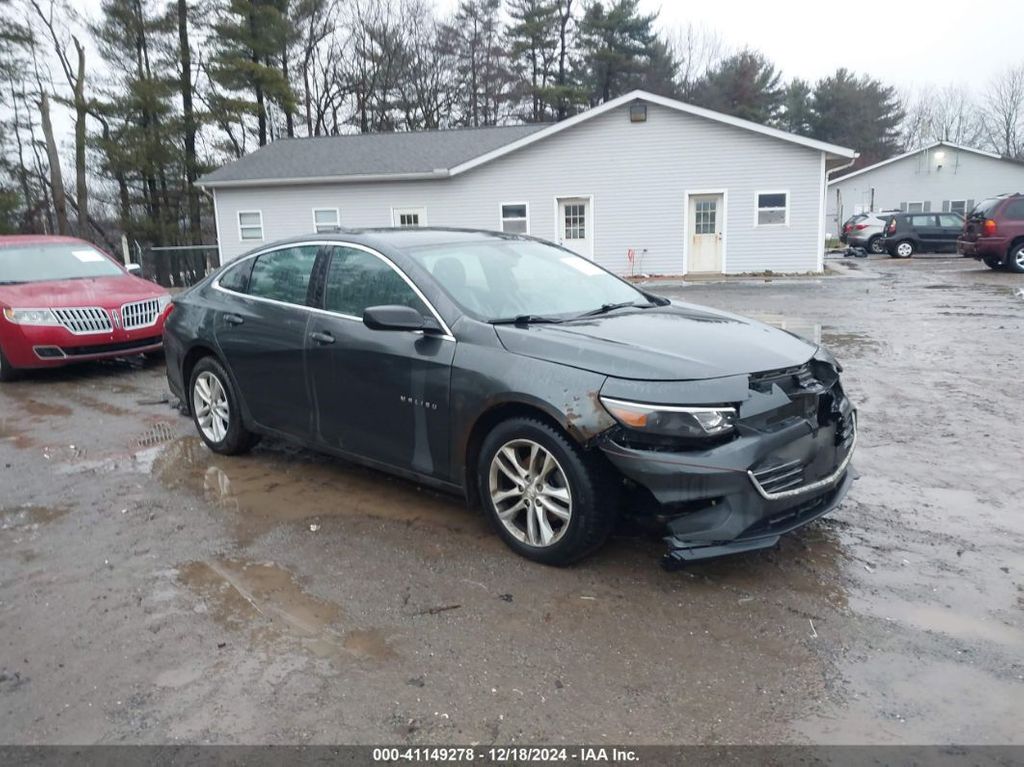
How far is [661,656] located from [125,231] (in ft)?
108

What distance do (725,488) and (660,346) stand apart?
75cm

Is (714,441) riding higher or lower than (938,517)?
higher

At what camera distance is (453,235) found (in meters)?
4.96

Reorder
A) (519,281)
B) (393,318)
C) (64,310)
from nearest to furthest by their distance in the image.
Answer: (393,318), (519,281), (64,310)

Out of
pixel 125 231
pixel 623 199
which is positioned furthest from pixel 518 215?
pixel 125 231

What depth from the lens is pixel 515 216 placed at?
2236cm

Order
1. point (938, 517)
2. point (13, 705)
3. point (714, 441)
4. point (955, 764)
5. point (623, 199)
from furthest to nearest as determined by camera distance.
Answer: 1. point (623, 199)
2. point (938, 517)
3. point (714, 441)
4. point (13, 705)
5. point (955, 764)

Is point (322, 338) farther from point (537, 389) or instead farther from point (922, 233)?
point (922, 233)

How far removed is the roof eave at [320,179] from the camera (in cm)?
2189

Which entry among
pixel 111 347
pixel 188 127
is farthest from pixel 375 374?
pixel 188 127

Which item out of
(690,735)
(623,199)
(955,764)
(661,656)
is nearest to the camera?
(955,764)

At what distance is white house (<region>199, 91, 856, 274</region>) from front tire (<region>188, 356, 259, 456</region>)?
16.8 meters

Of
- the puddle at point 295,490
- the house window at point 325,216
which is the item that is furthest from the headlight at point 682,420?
the house window at point 325,216

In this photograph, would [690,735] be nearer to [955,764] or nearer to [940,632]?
[955,764]
